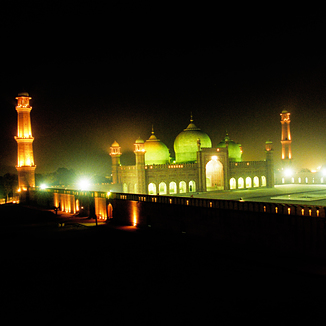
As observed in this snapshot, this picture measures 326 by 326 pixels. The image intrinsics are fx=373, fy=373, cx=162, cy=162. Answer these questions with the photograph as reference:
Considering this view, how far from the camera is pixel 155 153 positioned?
35219mm

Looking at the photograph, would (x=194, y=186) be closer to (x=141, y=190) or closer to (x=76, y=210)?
(x=141, y=190)

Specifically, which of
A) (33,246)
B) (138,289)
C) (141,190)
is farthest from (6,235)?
(141,190)

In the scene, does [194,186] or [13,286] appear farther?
[194,186]

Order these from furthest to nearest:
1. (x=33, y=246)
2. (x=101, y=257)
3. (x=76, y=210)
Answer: (x=76, y=210) → (x=33, y=246) → (x=101, y=257)

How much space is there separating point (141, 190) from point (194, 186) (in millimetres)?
5325

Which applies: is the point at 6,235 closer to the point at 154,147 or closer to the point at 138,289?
the point at 138,289

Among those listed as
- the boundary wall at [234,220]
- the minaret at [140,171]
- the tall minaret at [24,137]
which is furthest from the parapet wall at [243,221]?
the tall minaret at [24,137]

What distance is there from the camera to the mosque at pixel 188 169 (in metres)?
31.7

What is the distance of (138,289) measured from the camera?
970 cm

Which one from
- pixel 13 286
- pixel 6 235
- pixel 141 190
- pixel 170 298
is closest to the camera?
pixel 170 298

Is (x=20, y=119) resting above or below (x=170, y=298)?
above

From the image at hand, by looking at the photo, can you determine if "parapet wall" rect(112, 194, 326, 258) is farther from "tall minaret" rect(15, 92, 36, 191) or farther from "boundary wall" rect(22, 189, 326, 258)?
"tall minaret" rect(15, 92, 36, 191)

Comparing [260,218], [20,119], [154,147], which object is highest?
[20,119]

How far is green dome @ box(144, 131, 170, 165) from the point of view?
35.2m
